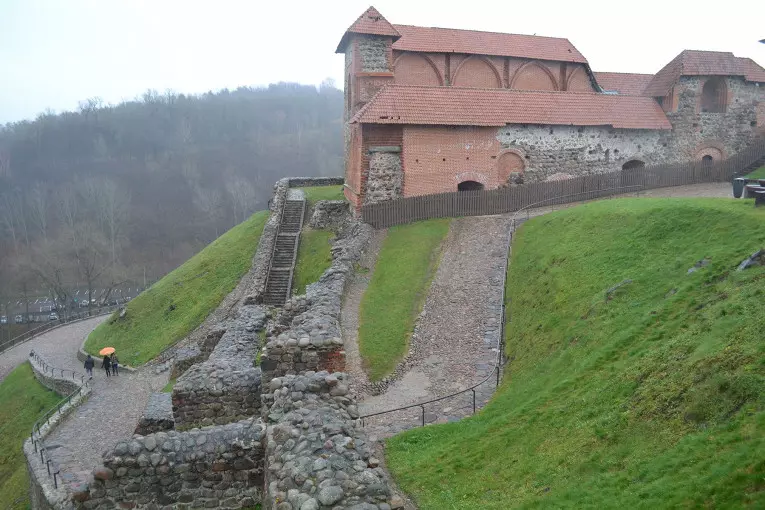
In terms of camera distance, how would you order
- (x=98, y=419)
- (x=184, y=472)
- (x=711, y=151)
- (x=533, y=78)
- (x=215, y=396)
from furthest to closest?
(x=533, y=78), (x=711, y=151), (x=98, y=419), (x=215, y=396), (x=184, y=472)

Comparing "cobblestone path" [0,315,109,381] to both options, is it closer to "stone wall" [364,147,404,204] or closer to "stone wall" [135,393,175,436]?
"stone wall" [135,393,175,436]

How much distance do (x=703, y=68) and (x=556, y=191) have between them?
41.0 feet

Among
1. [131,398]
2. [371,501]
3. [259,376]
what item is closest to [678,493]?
[371,501]

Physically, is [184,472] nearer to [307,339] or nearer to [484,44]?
[307,339]

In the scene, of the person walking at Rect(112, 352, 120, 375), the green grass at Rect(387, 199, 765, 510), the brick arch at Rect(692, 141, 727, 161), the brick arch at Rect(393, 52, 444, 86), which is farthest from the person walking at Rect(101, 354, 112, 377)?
the brick arch at Rect(692, 141, 727, 161)

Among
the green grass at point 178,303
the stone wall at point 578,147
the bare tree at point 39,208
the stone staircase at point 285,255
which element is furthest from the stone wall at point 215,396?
the bare tree at point 39,208

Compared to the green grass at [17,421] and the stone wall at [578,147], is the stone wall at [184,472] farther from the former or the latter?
the stone wall at [578,147]

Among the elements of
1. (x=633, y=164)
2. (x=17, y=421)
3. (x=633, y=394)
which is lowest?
(x=17, y=421)

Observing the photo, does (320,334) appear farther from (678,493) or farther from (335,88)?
(335,88)

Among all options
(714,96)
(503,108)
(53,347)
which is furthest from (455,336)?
(53,347)

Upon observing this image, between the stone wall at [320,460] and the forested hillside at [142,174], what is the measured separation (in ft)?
205

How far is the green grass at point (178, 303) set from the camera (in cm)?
2741

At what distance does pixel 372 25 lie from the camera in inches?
1149

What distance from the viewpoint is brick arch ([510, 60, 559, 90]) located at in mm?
35344
